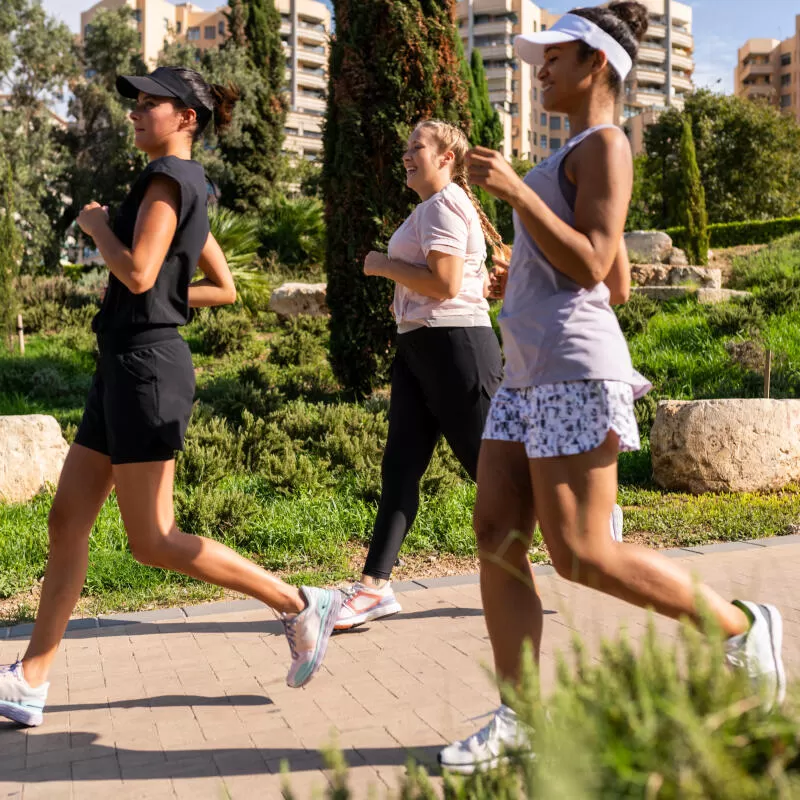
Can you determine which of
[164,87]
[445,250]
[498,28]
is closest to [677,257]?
[445,250]

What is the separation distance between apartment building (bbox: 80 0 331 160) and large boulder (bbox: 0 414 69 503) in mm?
86265

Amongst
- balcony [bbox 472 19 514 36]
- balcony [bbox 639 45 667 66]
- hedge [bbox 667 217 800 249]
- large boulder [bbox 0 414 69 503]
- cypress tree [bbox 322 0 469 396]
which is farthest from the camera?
balcony [bbox 639 45 667 66]

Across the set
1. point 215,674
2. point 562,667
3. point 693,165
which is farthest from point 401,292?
point 693,165

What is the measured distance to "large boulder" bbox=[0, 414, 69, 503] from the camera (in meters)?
6.77

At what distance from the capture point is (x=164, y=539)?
3.30 m

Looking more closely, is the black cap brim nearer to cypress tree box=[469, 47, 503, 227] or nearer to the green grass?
the green grass

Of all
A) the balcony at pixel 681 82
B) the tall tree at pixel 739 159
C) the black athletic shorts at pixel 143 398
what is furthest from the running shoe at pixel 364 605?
the balcony at pixel 681 82

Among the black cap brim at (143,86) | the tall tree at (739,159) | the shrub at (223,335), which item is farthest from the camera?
the tall tree at (739,159)

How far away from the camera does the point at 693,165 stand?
2648cm

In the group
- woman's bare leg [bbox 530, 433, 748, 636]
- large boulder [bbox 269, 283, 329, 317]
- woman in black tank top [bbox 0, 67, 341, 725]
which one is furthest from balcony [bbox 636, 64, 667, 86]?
woman's bare leg [bbox 530, 433, 748, 636]

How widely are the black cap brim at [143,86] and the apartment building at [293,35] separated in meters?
89.6

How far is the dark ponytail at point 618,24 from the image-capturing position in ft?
9.18

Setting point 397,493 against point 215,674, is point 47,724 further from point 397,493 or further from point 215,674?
point 397,493

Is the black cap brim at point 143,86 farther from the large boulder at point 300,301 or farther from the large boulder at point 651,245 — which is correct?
the large boulder at point 651,245
